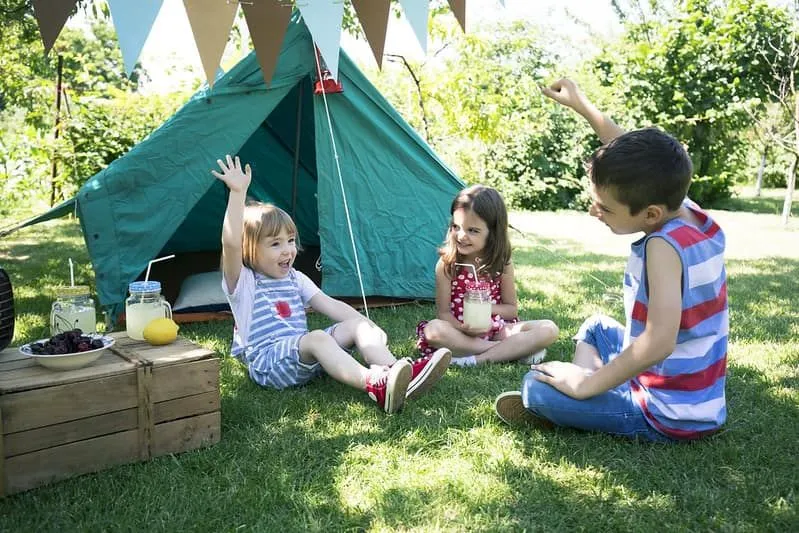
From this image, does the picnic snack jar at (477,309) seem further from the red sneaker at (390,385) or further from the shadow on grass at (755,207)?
the shadow on grass at (755,207)

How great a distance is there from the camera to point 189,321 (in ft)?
11.1

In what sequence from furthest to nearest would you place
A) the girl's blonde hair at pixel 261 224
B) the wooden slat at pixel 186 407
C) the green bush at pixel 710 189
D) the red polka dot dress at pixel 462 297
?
the green bush at pixel 710 189
the red polka dot dress at pixel 462 297
the girl's blonde hair at pixel 261 224
the wooden slat at pixel 186 407

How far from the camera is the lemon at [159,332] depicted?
197 cm

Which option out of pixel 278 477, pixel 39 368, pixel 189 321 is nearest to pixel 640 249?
pixel 278 477

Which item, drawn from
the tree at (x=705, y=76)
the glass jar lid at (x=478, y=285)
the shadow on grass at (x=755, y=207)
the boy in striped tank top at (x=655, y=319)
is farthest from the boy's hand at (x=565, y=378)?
the shadow on grass at (x=755, y=207)

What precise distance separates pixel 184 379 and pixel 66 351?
Result: 30 cm

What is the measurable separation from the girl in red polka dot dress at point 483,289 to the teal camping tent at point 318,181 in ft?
3.06

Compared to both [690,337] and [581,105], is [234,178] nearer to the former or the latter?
[581,105]

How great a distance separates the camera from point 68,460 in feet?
5.50

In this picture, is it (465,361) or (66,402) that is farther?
(465,361)

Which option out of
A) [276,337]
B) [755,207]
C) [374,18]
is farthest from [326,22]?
[755,207]

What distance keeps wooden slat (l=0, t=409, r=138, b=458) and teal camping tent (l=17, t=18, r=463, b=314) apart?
62.6 inches

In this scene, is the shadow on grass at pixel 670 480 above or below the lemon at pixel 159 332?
below

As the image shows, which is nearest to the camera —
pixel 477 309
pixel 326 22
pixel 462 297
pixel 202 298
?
pixel 326 22
